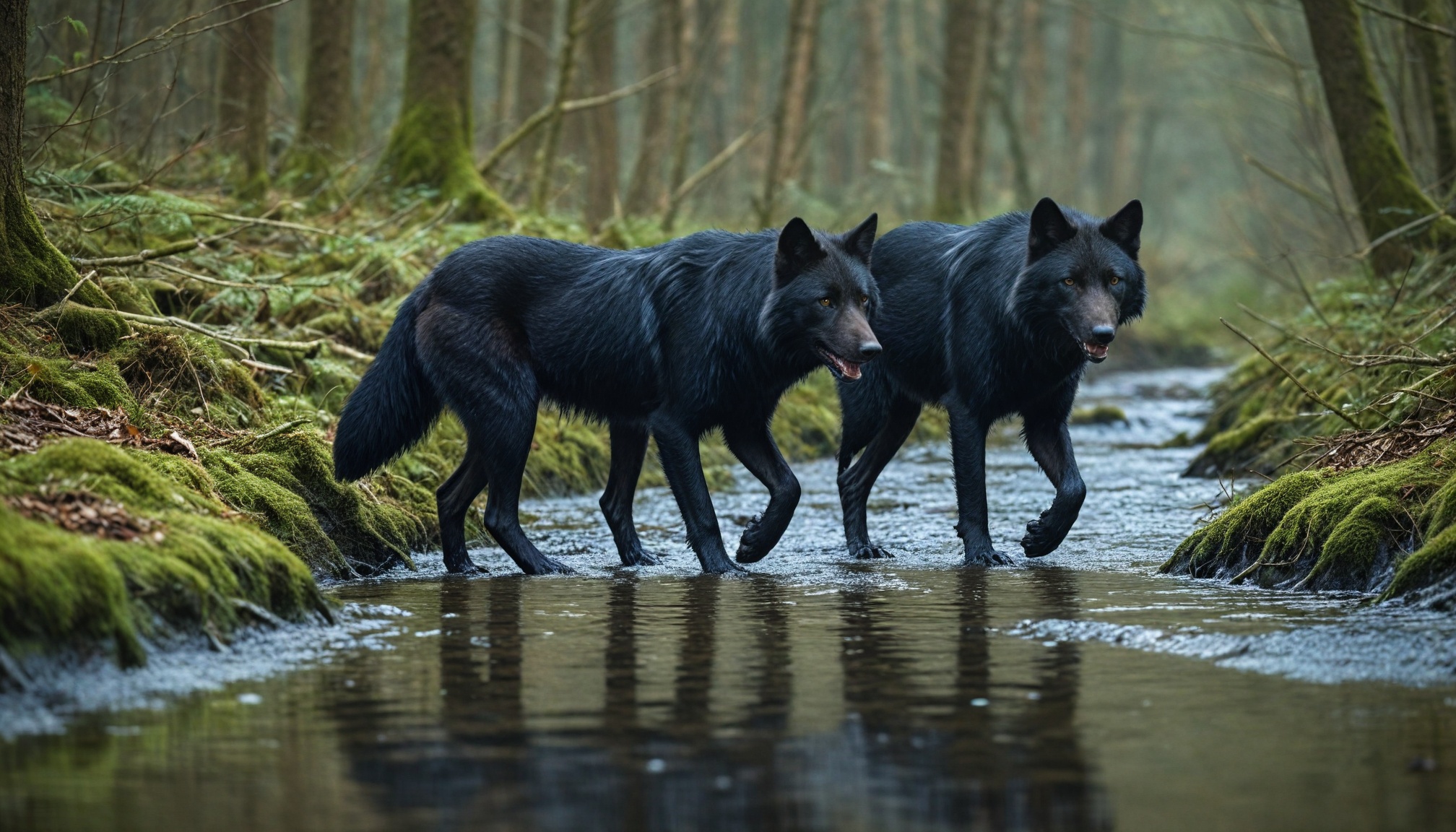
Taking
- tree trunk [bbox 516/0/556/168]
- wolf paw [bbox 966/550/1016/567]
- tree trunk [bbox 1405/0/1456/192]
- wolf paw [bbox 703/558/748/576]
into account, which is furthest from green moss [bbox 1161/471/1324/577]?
tree trunk [bbox 516/0/556/168]

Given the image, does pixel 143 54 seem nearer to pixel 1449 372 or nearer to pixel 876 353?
pixel 876 353

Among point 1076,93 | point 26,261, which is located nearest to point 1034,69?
point 1076,93

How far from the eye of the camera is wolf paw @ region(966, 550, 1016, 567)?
844cm

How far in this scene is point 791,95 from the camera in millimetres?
22781

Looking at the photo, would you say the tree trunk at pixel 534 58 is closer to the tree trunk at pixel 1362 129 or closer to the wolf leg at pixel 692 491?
the tree trunk at pixel 1362 129

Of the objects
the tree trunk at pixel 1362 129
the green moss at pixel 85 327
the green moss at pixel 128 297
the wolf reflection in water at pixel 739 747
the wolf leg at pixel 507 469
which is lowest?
the wolf reflection in water at pixel 739 747

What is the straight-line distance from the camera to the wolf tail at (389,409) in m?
8.06

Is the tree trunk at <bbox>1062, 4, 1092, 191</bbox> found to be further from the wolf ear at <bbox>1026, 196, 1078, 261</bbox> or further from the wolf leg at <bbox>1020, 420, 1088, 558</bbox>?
the wolf ear at <bbox>1026, 196, 1078, 261</bbox>

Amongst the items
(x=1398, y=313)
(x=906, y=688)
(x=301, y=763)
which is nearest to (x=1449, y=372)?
(x=1398, y=313)

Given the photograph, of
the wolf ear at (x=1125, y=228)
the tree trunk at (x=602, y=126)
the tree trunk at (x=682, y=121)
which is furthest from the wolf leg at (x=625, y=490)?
the tree trunk at (x=602, y=126)

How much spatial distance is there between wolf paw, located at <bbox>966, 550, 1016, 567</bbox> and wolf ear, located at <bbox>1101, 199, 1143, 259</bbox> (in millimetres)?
1984

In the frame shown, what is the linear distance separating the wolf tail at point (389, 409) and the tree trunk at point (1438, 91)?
27.5ft

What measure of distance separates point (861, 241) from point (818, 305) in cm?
63

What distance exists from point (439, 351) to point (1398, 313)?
7.07 metres
